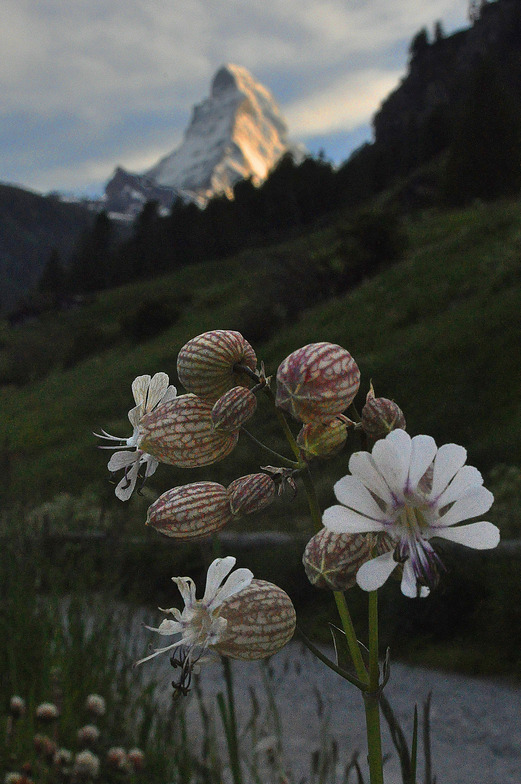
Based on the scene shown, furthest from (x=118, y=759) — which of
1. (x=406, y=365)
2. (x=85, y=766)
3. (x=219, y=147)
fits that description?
(x=219, y=147)

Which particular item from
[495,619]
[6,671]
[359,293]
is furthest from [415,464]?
[359,293]

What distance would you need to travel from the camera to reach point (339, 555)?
0.55m

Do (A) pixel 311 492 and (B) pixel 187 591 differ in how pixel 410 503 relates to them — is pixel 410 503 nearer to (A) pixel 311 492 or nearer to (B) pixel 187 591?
(A) pixel 311 492

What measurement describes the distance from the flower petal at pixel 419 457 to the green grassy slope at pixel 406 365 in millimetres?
2244

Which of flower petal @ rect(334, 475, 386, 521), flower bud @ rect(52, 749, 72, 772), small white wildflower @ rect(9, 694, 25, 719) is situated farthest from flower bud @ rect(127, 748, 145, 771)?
flower petal @ rect(334, 475, 386, 521)

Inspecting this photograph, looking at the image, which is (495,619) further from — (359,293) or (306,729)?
(359,293)

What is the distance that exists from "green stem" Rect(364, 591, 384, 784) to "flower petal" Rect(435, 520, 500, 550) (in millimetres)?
69

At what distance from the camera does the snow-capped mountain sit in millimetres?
129625

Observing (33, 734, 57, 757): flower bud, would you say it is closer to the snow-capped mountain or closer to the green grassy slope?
the green grassy slope

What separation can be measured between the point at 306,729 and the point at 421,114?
144 ft

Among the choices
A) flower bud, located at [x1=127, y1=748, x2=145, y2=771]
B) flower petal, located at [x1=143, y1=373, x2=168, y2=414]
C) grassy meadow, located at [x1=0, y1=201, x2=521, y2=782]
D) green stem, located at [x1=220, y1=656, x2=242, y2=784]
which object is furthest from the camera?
grassy meadow, located at [x1=0, y1=201, x2=521, y2=782]

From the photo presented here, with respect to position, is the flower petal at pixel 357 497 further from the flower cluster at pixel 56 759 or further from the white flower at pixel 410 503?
the flower cluster at pixel 56 759

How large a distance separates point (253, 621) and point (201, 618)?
0.05m

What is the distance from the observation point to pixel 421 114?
4262 cm
